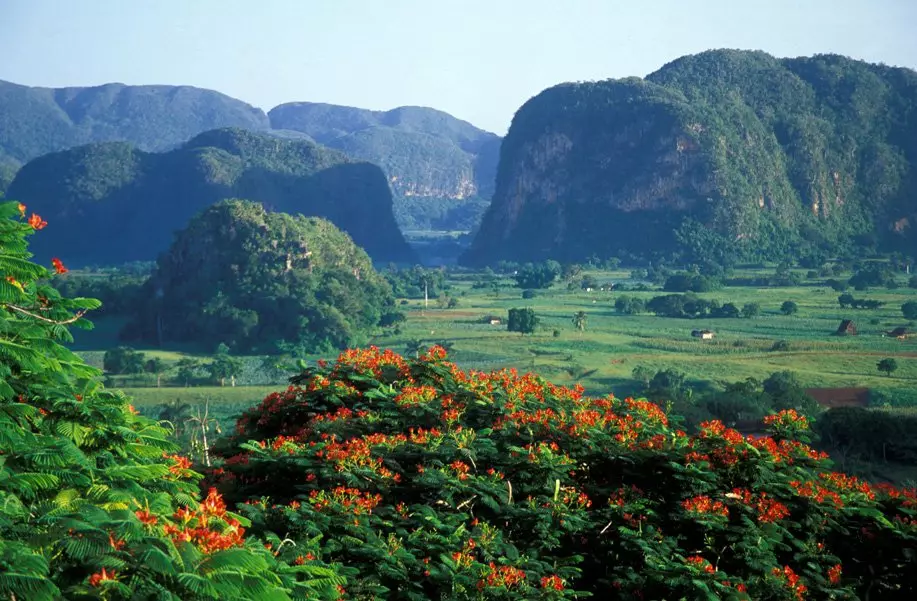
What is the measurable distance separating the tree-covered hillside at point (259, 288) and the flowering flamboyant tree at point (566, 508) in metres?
42.1

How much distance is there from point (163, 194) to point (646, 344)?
305 ft

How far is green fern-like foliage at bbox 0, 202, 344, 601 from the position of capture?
415 centimetres

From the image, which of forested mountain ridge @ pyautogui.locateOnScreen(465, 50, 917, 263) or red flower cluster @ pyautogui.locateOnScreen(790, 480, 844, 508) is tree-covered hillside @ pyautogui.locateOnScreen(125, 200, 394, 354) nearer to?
forested mountain ridge @ pyautogui.locateOnScreen(465, 50, 917, 263)

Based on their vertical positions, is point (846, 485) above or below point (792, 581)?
above

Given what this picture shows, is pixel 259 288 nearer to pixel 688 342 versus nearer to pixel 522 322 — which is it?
pixel 522 322

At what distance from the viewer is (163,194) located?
126m

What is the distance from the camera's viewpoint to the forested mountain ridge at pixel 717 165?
320ft

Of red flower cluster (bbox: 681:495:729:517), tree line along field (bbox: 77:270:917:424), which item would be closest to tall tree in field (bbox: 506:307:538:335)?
tree line along field (bbox: 77:270:917:424)

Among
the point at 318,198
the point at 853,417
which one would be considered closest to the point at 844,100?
the point at 318,198

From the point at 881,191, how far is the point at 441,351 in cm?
10498

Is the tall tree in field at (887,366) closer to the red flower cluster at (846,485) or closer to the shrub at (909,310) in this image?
the shrub at (909,310)

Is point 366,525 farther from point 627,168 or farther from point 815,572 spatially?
point 627,168

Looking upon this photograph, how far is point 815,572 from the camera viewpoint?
22.6 ft

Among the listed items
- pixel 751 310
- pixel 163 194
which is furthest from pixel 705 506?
→ pixel 163 194
